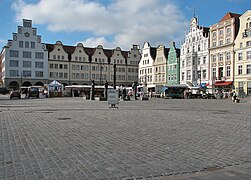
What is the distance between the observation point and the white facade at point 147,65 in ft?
275

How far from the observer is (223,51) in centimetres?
5938

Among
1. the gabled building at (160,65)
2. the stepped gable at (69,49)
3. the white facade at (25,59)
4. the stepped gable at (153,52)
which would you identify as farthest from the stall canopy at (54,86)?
the stepped gable at (153,52)

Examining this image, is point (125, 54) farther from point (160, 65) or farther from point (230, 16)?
point (230, 16)

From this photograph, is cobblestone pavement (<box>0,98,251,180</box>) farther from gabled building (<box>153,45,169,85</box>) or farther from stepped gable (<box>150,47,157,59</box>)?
stepped gable (<box>150,47,157,59</box>)

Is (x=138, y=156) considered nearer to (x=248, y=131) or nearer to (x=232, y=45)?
(x=248, y=131)

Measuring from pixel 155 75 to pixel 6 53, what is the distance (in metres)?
42.5

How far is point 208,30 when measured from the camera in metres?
66.9

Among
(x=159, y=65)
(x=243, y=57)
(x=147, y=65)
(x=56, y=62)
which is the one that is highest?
(x=56, y=62)

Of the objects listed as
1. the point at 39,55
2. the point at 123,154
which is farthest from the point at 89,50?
the point at 123,154

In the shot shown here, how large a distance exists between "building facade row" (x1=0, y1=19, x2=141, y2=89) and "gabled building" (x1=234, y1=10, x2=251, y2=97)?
42.5m

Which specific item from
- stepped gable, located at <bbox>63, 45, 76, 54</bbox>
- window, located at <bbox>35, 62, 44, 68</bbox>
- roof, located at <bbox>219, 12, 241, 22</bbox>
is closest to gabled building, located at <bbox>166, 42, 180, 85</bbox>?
roof, located at <bbox>219, 12, 241, 22</bbox>

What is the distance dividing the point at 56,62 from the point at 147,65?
27.8 metres

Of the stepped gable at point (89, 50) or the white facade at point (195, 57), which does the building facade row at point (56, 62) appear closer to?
the stepped gable at point (89, 50)

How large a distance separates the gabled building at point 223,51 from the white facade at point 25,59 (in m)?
46.4
